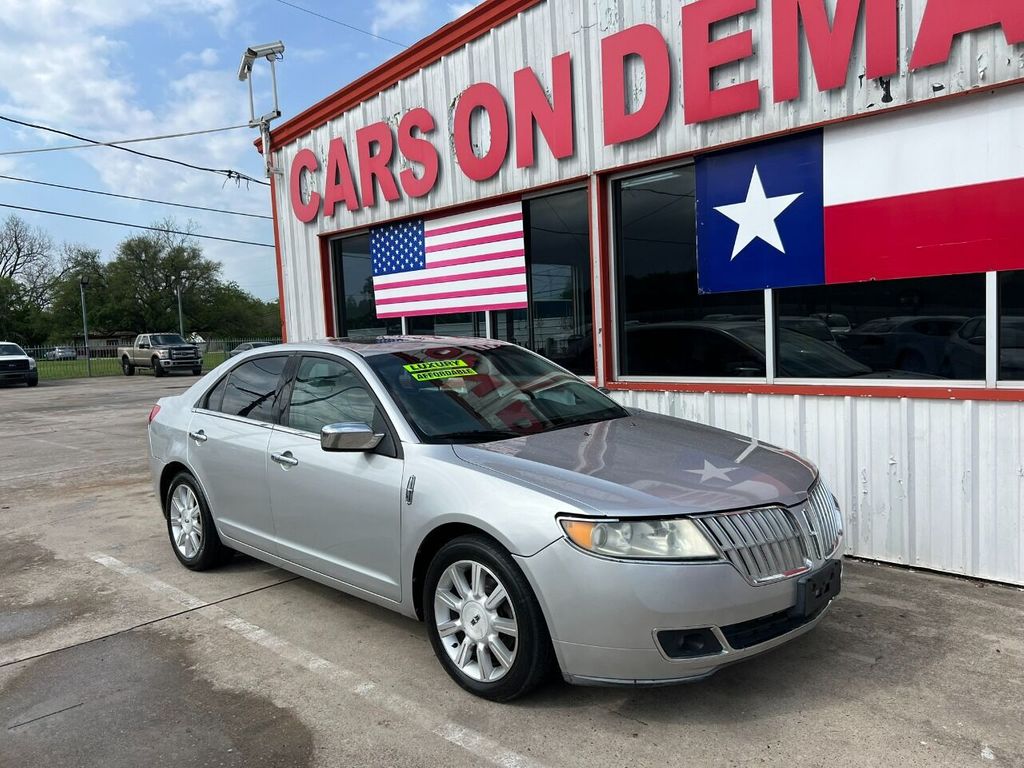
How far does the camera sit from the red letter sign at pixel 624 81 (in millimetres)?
6004

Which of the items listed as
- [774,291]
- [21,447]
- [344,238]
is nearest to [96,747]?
[774,291]

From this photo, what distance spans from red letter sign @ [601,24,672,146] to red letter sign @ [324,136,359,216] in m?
4.07

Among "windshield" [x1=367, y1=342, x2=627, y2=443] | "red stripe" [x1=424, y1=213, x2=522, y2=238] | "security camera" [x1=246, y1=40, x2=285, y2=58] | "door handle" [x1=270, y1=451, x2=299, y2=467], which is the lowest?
"door handle" [x1=270, y1=451, x2=299, y2=467]

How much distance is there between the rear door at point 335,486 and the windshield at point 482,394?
190 millimetres

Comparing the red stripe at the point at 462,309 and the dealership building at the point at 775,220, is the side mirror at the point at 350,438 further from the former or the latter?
the red stripe at the point at 462,309

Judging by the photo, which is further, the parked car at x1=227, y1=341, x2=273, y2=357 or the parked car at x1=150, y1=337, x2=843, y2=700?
the parked car at x1=227, y1=341, x2=273, y2=357

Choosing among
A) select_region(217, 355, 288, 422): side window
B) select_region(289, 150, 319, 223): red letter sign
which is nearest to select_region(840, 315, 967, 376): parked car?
select_region(217, 355, 288, 422): side window

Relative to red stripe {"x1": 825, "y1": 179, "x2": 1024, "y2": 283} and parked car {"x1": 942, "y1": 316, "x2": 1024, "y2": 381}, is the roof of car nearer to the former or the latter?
red stripe {"x1": 825, "y1": 179, "x2": 1024, "y2": 283}

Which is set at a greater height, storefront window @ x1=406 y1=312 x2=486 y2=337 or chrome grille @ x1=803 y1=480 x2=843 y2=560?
storefront window @ x1=406 y1=312 x2=486 y2=337

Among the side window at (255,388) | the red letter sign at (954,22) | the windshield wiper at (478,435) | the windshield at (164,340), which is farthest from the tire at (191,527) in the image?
the windshield at (164,340)

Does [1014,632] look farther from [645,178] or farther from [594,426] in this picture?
[645,178]

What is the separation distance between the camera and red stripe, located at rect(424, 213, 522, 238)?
7660 millimetres

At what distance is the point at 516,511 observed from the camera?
9.99 ft

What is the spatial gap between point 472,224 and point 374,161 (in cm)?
179
